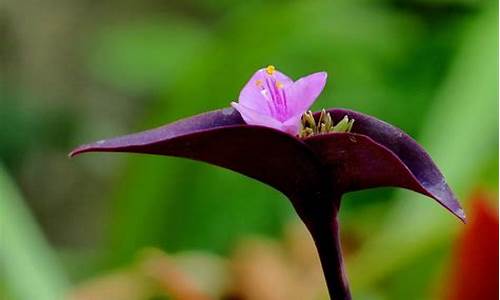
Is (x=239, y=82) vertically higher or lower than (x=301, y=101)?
lower

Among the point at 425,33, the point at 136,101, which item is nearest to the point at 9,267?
the point at 425,33

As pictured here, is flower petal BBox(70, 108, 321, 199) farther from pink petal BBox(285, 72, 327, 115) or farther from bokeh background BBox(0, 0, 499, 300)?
bokeh background BBox(0, 0, 499, 300)

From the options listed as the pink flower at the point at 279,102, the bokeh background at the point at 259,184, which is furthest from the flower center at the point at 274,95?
the bokeh background at the point at 259,184

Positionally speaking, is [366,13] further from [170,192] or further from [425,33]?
[170,192]

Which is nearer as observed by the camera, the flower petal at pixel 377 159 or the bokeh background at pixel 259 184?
the flower petal at pixel 377 159

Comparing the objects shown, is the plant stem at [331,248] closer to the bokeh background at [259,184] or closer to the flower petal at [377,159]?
the flower petal at [377,159]

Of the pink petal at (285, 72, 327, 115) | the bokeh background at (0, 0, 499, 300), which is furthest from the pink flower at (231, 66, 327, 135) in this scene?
the bokeh background at (0, 0, 499, 300)

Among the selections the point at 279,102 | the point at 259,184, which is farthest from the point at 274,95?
the point at 259,184

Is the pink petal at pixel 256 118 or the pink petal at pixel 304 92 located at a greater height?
the pink petal at pixel 304 92
